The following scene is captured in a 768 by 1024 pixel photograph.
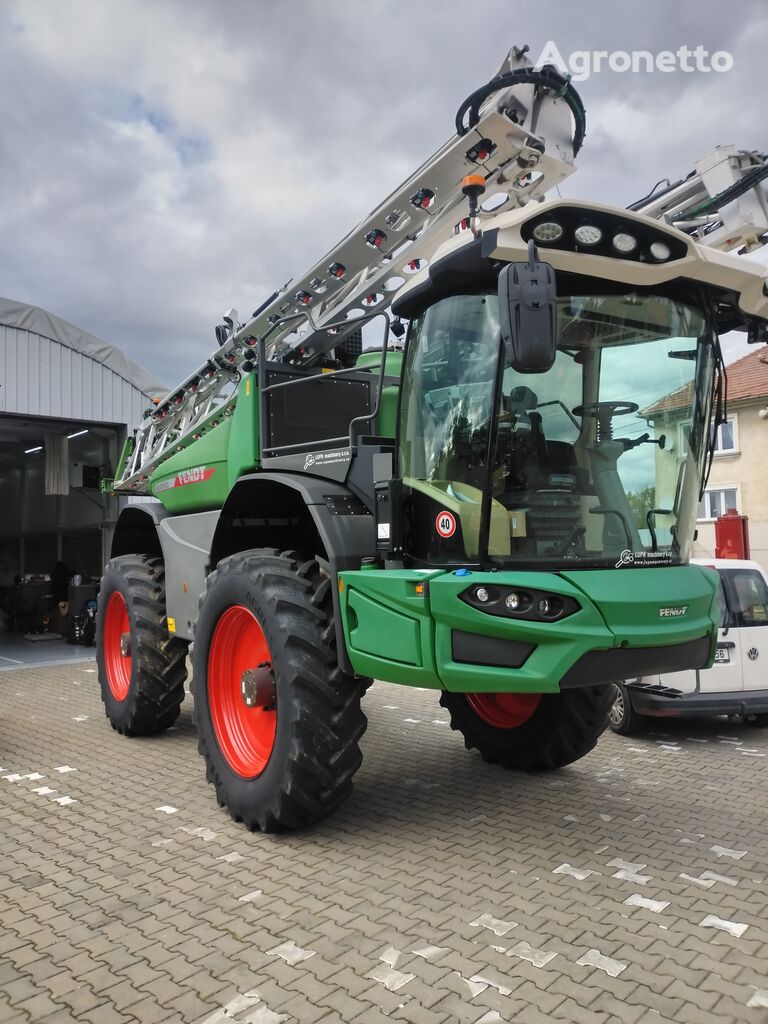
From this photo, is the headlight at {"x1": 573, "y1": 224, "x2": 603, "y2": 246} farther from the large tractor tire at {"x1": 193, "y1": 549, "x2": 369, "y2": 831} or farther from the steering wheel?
the large tractor tire at {"x1": 193, "y1": 549, "x2": 369, "y2": 831}

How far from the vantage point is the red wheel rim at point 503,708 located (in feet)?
17.5

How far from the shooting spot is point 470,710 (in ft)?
18.2

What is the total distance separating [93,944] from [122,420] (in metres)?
11.9

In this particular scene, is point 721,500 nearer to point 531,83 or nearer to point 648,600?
point 531,83

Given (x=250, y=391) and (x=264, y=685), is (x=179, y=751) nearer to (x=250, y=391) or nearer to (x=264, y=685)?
(x=264, y=685)

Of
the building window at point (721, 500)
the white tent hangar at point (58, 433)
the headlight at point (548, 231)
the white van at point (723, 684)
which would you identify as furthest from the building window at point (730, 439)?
the headlight at point (548, 231)

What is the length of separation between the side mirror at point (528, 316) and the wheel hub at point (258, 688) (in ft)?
7.36

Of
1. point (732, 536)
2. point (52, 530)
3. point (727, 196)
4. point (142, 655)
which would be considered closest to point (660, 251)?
point (727, 196)

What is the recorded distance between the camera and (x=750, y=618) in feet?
22.0

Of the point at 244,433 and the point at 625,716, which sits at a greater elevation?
the point at 244,433

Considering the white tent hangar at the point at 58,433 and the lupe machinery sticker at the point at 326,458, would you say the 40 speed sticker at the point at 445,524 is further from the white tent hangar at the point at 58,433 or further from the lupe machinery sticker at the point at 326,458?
the white tent hangar at the point at 58,433

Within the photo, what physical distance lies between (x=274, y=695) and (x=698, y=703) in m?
3.64

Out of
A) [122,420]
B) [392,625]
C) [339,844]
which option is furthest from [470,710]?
[122,420]

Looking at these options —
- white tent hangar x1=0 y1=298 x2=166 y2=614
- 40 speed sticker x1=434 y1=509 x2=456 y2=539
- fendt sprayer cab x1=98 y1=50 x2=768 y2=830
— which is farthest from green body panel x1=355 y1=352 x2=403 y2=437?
white tent hangar x1=0 y1=298 x2=166 y2=614
